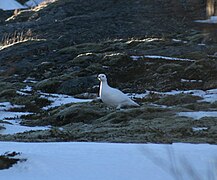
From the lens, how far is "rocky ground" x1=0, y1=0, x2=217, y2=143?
12.7 meters

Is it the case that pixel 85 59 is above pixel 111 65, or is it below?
above

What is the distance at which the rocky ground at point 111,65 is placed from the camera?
41.8ft

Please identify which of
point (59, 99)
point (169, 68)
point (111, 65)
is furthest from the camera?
point (111, 65)

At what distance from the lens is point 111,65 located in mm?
29312

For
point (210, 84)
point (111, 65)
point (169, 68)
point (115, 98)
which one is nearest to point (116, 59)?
point (111, 65)

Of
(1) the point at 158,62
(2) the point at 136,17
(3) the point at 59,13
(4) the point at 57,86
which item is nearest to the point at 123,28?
(2) the point at 136,17

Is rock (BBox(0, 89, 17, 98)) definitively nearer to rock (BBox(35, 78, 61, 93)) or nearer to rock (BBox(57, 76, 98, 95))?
rock (BBox(35, 78, 61, 93))

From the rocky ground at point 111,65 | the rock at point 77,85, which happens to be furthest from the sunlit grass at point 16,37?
the rock at point 77,85

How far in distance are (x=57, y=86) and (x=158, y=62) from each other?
20.7ft

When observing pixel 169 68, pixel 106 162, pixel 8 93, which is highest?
pixel 169 68

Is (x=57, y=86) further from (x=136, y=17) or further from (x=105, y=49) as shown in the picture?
(x=136, y=17)

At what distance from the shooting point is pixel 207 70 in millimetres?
24891

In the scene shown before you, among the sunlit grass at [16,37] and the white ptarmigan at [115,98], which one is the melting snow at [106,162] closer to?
the white ptarmigan at [115,98]

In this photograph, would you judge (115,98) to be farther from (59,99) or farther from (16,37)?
(16,37)
